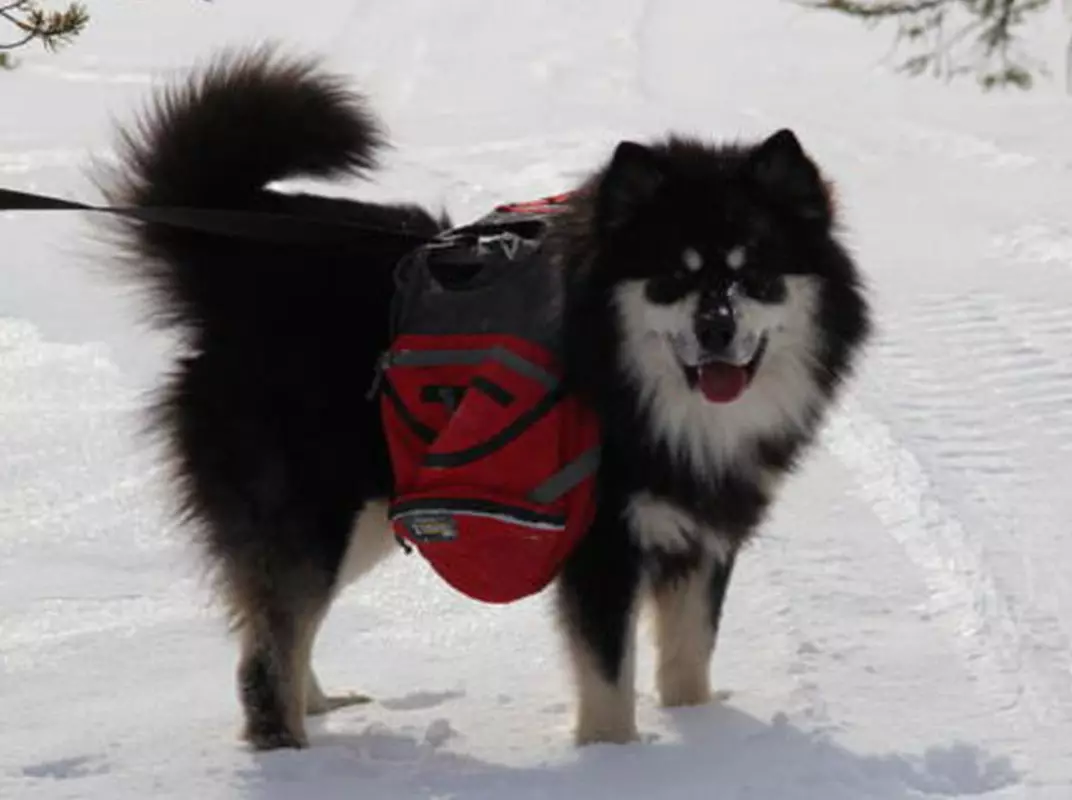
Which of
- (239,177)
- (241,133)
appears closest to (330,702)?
(239,177)

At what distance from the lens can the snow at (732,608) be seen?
3559mm

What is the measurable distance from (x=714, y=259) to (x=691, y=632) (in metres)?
1.03

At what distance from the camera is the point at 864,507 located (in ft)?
17.8

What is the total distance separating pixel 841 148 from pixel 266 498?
31.4 feet

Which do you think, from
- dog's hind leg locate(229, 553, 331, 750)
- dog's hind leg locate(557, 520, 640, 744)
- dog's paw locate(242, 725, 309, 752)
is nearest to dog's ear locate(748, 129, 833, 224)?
dog's hind leg locate(557, 520, 640, 744)

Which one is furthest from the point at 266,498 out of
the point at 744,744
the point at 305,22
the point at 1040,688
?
the point at 305,22

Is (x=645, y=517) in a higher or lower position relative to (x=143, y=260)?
lower

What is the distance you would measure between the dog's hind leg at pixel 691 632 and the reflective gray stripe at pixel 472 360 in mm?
715

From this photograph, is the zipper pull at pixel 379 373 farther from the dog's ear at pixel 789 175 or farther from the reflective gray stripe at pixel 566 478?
the dog's ear at pixel 789 175

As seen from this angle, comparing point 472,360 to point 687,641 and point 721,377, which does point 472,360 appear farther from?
point 687,641

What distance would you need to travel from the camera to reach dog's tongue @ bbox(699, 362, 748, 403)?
346 cm

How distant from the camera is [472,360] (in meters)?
3.68

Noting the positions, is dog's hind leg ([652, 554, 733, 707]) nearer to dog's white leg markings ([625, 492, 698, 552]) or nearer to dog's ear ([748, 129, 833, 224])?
dog's white leg markings ([625, 492, 698, 552])

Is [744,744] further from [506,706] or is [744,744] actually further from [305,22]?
[305,22]
